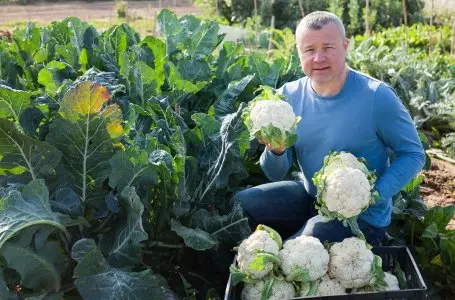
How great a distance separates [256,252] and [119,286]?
571 millimetres

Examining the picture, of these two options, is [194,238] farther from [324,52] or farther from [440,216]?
[440,216]

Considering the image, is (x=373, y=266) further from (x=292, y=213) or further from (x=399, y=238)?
(x=399, y=238)

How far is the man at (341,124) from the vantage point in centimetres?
292

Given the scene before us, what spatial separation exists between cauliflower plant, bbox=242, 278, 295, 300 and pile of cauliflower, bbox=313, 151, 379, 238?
372 millimetres

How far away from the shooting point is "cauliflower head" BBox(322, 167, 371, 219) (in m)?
2.72

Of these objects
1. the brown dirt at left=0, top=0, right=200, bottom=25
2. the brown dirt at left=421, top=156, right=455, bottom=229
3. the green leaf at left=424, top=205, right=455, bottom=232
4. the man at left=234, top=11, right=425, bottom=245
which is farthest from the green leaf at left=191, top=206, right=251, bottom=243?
the brown dirt at left=0, top=0, right=200, bottom=25

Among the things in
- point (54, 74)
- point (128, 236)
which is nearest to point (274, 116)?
point (128, 236)

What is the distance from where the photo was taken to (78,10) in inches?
906

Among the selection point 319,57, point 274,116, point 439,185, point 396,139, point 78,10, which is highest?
point 319,57

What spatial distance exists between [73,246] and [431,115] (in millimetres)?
4704

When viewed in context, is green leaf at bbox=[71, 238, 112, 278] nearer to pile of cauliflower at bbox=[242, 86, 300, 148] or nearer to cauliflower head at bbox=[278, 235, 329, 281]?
cauliflower head at bbox=[278, 235, 329, 281]

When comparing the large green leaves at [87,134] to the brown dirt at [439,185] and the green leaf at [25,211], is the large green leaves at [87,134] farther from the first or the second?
the brown dirt at [439,185]

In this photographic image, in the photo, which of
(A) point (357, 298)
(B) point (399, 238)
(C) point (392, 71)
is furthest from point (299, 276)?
(C) point (392, 71)

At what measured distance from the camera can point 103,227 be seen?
120 inches
